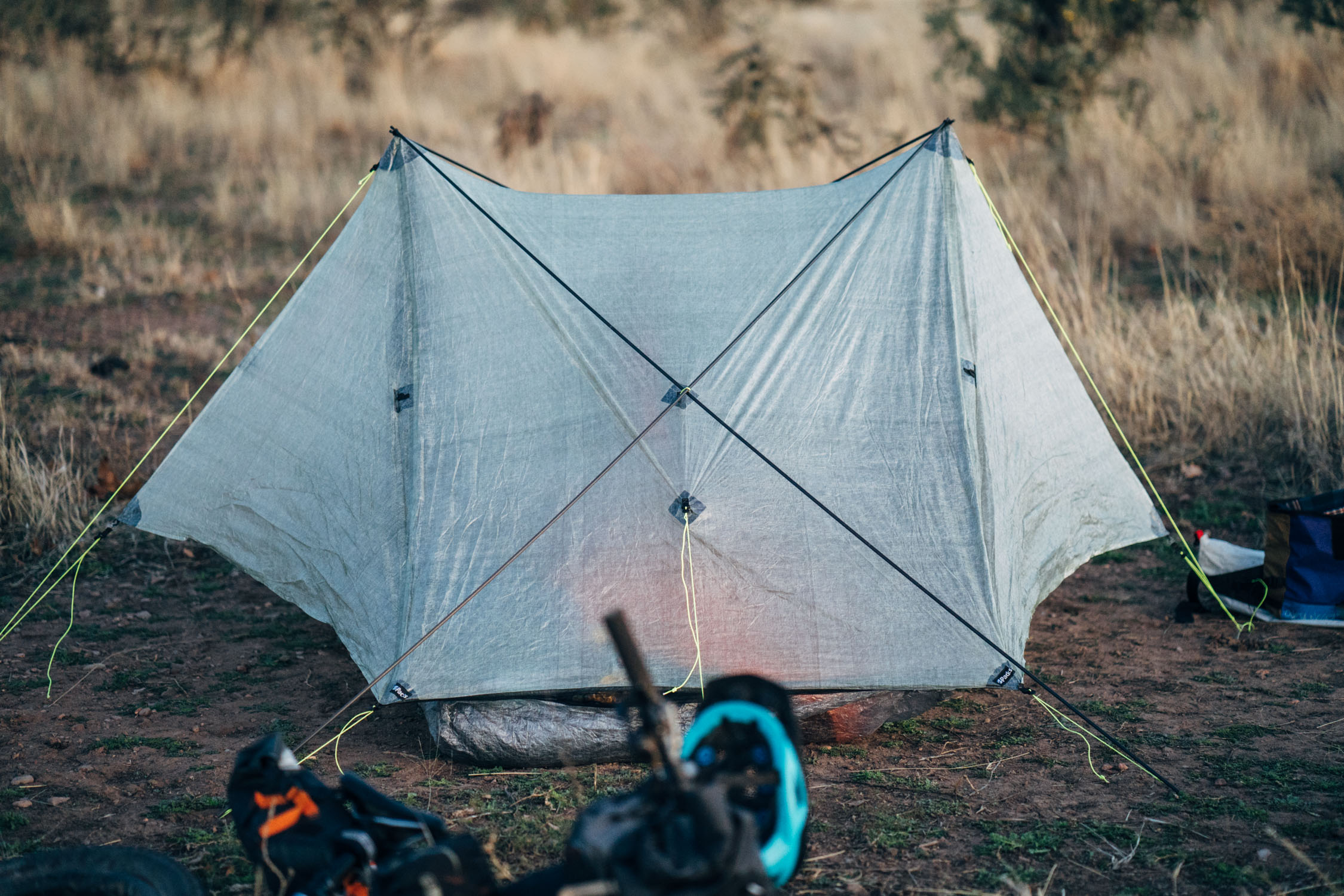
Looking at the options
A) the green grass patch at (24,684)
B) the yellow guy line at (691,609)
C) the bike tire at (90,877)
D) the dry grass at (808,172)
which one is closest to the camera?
the bike tire at (90,877)

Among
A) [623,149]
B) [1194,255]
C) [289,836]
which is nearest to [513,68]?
[623,149]

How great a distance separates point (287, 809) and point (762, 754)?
3.86 feet

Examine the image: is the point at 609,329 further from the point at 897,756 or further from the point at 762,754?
the point at 762,754

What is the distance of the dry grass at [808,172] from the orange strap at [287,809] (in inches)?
158

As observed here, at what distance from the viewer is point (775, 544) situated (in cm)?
400

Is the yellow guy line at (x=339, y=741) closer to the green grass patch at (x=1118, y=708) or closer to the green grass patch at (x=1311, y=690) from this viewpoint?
the green grass patch at (x=1118, y=708)

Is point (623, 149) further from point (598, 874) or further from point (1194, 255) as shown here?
point (598, 874)

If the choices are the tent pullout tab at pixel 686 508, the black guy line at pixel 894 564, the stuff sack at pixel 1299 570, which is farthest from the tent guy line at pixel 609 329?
the stuff sack at pixel 1299 570

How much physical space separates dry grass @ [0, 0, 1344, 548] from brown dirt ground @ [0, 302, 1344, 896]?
1.51 m

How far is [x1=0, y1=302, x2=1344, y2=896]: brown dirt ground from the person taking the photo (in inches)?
130

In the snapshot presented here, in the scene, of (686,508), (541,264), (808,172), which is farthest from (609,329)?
(808,172)

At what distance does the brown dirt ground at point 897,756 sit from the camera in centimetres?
331

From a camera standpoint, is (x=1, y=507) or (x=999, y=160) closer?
(x=1, y=507)

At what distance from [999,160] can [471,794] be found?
26.6ft
